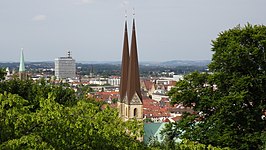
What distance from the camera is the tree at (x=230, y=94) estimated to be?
15578 mm

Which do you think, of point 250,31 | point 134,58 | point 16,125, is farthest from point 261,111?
point 134,58

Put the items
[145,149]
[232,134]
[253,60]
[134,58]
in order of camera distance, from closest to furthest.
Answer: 1. [145,149]
2. [232,134]
3. [253,60]
4. [134,58]

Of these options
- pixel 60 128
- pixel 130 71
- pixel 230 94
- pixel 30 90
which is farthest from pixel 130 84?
pixel 60 128

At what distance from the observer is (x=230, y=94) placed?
52.1 feet

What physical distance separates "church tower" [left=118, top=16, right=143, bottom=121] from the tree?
17.5 meters

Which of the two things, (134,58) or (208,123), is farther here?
(134,58)

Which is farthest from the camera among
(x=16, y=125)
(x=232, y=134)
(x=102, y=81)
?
(x=102, y=81)

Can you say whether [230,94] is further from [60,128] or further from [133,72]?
[133,72]

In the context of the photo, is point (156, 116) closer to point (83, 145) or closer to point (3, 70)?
point (3, 70)

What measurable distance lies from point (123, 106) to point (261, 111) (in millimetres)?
21290

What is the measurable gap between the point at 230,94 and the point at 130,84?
1997 centimetres

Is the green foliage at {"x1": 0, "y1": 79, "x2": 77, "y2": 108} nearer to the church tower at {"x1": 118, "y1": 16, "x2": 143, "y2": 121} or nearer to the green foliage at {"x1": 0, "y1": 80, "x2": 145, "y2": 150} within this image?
the church tower at {"x1": 118, "y1": 16, "x2": 143, "y2": 121}

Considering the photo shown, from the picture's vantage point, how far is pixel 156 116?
70375 millimetres

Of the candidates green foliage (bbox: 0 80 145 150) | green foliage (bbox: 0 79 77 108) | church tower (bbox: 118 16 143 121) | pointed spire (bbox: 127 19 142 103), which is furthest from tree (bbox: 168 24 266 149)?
church tower (bbox: 118 16 143 121)
